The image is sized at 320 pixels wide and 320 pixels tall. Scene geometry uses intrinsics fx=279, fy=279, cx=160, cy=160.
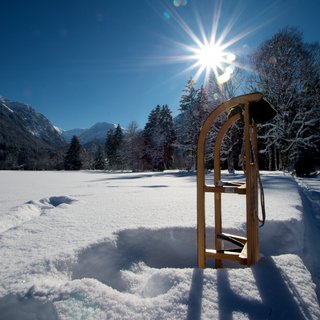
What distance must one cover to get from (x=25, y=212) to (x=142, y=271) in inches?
151

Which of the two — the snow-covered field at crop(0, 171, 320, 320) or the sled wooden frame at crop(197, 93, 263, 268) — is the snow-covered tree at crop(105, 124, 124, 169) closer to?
the snow-covered field at crop(0, 171, 320, 320)

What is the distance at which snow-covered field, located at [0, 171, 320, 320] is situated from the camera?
7.26ft

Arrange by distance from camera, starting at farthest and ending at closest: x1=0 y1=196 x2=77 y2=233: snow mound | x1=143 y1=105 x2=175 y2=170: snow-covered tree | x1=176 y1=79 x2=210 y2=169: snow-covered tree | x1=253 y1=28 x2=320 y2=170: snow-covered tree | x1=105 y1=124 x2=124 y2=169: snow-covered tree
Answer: x1=105 y1=124 x2=124 y2=169: snow-covered tree → x1=143 y1=105 x2=175 y2=170: snow-covered tree → x1=176 y1=79 x2=210 y2=169: snow-covered tree → x1=253 y1=28 x2=320 y2=170: snow-covered tree → x1=0 y1=196 x2=77 y2=233: snow mound

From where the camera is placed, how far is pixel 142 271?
3697 millimetres

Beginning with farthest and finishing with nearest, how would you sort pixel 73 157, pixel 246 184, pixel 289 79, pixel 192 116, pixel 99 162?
pixel 99 162
pixel 73 157
pixel 192 116
pixel 289 79
pixel 246 184

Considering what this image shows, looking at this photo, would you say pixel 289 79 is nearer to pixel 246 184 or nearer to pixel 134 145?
pixel 246 184

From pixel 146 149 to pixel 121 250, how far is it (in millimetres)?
44115

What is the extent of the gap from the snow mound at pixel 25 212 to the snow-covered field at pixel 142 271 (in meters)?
0.05

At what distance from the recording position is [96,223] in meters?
4.93

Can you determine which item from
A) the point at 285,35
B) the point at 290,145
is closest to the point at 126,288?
the point at 290,145

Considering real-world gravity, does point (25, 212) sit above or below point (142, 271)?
above

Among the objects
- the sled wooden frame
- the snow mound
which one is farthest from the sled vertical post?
the snow mound

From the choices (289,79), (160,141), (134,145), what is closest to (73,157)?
(134,145)

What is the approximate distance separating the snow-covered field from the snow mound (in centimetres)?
5
